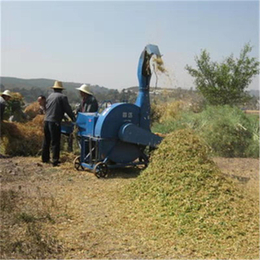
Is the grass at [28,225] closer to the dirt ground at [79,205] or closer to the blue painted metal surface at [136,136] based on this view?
the dirt ground at [79,205]

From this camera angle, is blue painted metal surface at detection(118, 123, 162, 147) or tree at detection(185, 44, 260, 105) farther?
tree at detection(185, 44, 260, 105)


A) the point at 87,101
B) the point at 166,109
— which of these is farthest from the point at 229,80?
the point at 87,101

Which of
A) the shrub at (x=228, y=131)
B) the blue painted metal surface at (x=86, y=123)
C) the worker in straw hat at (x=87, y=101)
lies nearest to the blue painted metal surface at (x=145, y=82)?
the worker in straw hat at (x=87, y=101)

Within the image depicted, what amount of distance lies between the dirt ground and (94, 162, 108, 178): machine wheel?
0.13 m

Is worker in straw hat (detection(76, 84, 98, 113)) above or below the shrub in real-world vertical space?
above

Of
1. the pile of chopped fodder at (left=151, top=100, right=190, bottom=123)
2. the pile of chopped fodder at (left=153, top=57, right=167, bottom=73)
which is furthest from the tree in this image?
the pile of chopped fodder at (left=153, top=57, right=167, bottom=73)

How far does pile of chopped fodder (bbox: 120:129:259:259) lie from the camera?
14.9 ft

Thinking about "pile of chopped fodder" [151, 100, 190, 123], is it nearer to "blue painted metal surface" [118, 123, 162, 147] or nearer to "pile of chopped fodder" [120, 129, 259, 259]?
"blue painted metal surface" [118, 123, 162, 147]

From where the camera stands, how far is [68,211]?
18.1ft

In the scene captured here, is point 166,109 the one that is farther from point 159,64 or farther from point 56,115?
point 56,115

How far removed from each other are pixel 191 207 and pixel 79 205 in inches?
63.5

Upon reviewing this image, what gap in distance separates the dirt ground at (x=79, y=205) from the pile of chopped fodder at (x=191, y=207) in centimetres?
26

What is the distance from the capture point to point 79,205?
5871mm

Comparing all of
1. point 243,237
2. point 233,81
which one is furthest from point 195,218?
point 233,81
